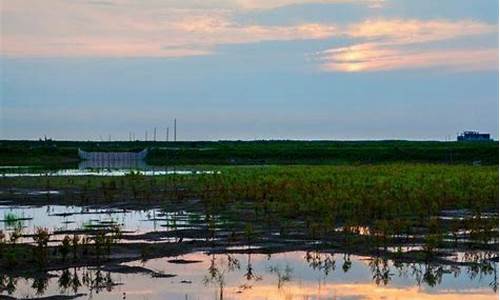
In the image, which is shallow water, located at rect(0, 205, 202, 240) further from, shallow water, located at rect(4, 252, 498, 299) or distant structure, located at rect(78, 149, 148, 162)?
distant structure, located at rect(78, 149, 148, 162)

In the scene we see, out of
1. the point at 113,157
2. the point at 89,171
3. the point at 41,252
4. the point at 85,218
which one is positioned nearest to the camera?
the point at 41,252

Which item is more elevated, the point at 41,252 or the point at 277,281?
the point at 41,252

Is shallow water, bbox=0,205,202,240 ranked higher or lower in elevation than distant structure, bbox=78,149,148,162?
lower

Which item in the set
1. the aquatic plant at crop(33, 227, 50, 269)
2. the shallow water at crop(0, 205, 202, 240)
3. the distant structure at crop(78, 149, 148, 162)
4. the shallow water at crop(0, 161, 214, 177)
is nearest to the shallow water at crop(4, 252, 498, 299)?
the aquatic plant at crop(33, 227, 50, 269)

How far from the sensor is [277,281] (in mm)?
13984

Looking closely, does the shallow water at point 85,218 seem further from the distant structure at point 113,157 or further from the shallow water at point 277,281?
the distant structure at point 113,157

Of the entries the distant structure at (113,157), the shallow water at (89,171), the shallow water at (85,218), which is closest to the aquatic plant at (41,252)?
the shallow water at (85,218)

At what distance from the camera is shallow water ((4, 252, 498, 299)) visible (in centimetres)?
1289

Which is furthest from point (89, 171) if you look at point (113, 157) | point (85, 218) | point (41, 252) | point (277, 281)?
point (277, 281)

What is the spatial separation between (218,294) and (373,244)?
5.41 meters

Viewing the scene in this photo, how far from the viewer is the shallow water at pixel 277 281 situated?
12.9 metres

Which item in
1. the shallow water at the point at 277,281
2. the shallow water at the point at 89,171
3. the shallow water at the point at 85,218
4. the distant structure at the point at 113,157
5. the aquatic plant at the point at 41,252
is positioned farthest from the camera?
the distant structure at the point at 113,157

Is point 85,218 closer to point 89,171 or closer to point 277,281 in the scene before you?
point 277,281

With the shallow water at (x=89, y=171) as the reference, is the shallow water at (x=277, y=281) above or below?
below
